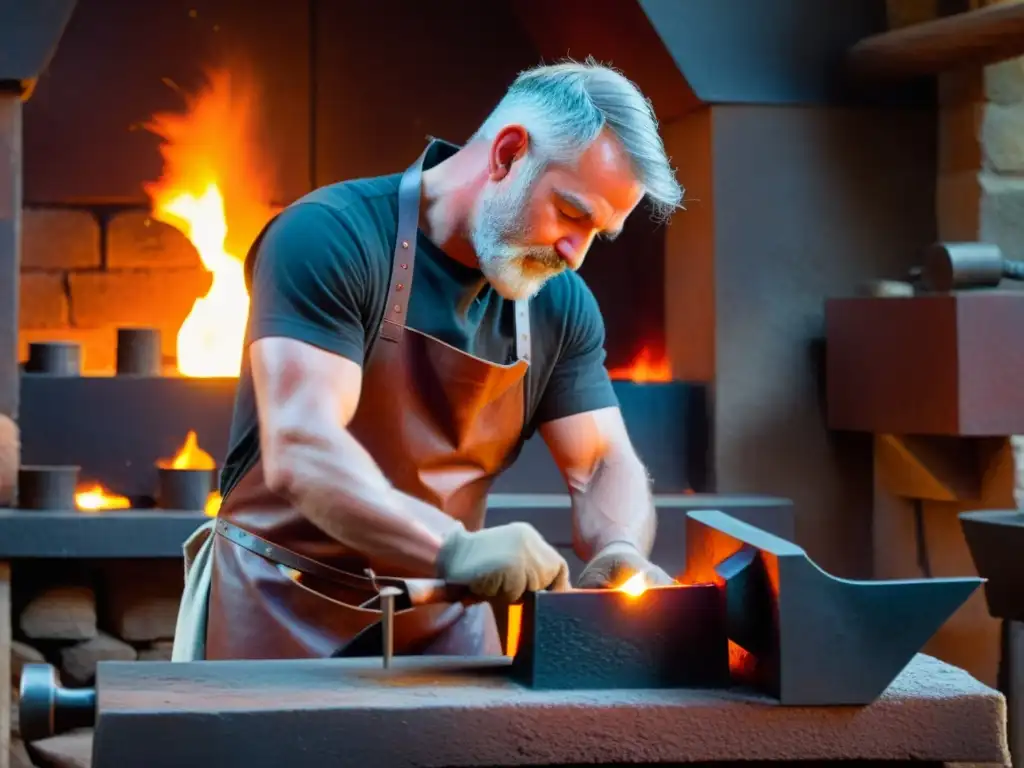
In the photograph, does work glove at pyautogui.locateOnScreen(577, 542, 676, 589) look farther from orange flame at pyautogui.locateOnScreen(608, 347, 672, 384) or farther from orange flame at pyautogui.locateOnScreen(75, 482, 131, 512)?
orange flame at pyautogui.locateOnScreen(608, 347, 672, 384)

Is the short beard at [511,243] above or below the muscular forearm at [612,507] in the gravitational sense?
above

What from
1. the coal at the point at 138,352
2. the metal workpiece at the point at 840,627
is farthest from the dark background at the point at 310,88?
the metal workpiece at the point at 840,627

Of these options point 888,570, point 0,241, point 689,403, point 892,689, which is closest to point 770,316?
point 689,403

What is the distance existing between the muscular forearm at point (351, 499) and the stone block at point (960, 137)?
8.18 feet

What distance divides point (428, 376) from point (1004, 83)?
2.29 m

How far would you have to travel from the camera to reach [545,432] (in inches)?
98.3

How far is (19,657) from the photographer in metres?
3.80

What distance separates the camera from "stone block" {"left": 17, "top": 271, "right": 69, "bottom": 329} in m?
4.56

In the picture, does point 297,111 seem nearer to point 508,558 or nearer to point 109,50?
point 109,50

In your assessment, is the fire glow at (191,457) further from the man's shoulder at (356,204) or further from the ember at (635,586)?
the ember at (635,586)

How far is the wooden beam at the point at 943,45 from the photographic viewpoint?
3.69 m

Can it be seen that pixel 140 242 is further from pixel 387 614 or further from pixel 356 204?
pixel 387 614

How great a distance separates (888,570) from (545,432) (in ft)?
6.35

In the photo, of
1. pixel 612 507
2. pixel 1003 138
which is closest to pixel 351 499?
pixel 612 507
